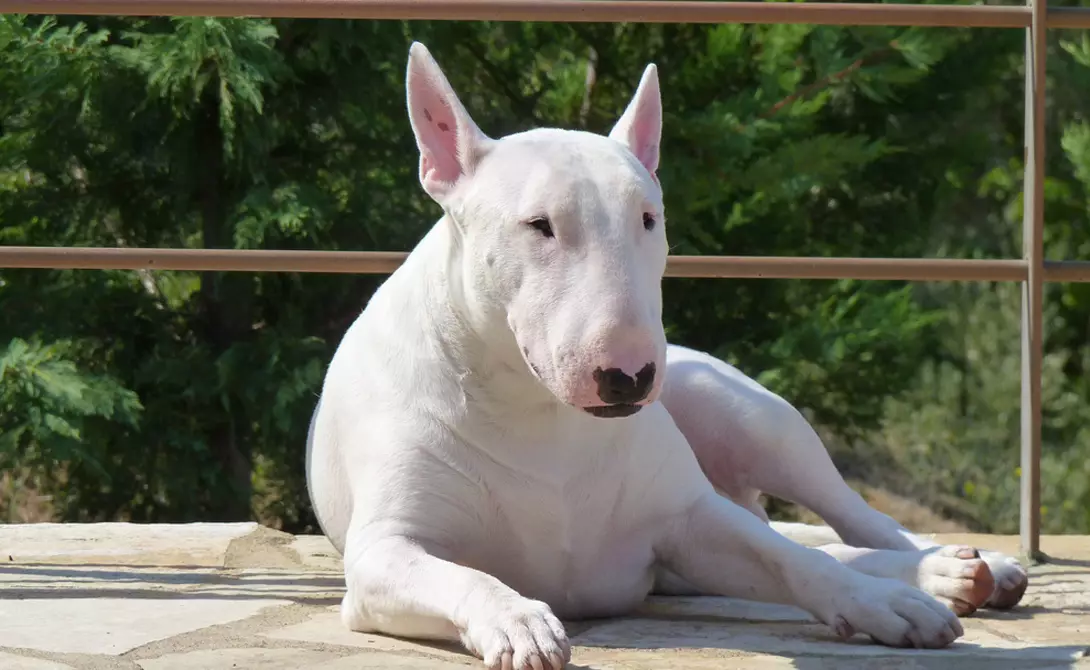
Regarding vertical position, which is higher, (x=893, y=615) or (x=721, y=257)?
(x=721, y=257)

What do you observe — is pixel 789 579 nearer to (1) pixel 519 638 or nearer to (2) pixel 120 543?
(1) pixel 519 638

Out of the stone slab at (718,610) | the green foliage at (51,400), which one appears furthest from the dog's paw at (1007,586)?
the green foliage at (51,400)

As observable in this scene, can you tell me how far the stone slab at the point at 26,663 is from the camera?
6.53 ft

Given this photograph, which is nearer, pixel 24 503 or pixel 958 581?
pixel 958 581

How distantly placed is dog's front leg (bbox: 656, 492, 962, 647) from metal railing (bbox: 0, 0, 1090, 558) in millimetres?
726

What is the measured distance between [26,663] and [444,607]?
0.56 m

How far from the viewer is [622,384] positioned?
6.49 feet

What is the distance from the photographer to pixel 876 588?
224 centimetres

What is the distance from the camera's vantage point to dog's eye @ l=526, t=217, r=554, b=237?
2.14 meters

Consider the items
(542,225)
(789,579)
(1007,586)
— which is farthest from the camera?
(1007,586)

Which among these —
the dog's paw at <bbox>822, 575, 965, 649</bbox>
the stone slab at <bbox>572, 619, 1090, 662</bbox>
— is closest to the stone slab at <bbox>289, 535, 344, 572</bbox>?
the stone slab at <bbox>572, 619, 1090, 662</bbox>

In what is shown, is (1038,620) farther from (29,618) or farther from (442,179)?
(29,618)

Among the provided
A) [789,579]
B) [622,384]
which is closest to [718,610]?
[789,579]

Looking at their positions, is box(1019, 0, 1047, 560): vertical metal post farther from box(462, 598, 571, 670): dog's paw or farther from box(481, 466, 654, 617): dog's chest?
box(462, 598, 571, 670): dog's paw
